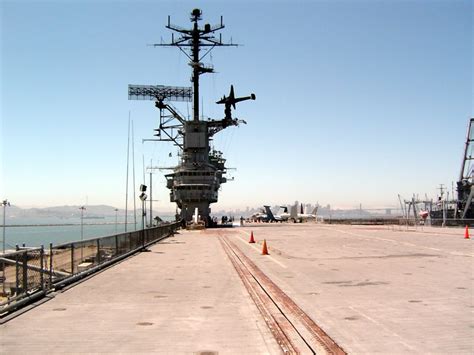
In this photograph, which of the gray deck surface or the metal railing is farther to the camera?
the metal railing

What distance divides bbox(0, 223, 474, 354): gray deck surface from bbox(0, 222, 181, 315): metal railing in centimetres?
51

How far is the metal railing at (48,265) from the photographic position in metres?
10.6

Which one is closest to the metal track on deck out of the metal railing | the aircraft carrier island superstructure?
the metal railing

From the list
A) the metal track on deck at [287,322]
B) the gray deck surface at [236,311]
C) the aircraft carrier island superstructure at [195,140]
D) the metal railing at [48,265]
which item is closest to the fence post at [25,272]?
the metal railing at [48,265]

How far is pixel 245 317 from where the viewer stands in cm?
932

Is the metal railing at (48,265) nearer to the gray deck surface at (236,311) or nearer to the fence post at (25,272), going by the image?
the fence post at (25,272)

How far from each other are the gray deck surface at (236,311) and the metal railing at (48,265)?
508 mm

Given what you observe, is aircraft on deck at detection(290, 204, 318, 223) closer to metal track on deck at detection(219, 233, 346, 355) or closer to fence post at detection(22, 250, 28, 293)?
metal track on deck at detection(219, 233, 346, 355)

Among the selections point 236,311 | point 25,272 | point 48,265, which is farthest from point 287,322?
point 48,265

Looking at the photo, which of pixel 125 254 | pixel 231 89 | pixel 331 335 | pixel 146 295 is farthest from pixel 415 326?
pixel 231 89

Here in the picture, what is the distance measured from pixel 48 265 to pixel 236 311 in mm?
6398

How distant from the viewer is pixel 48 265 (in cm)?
1359

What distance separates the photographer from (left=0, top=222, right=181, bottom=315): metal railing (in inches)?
419

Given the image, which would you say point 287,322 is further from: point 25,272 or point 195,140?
point 195,140
